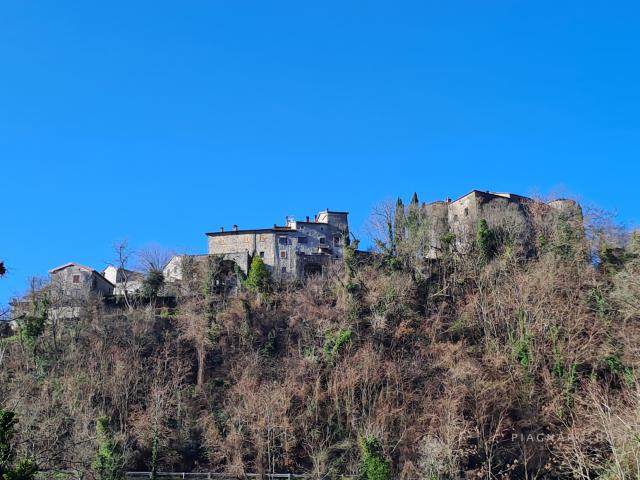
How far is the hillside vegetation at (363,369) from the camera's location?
36.6 metres

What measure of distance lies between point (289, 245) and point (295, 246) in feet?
1.94

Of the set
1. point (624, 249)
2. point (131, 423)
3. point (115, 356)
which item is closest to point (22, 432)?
point (131, 423)

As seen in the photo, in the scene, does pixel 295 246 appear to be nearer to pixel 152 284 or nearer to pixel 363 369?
pixel 152 284

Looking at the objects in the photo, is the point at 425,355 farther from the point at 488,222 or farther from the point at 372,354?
the point at 488,222

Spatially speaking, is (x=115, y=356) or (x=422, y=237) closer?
(x=115, y=356)

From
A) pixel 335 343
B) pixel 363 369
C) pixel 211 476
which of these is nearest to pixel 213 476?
pixel 211 476

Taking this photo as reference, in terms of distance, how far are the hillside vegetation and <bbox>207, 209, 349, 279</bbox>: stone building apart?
16.0 feet

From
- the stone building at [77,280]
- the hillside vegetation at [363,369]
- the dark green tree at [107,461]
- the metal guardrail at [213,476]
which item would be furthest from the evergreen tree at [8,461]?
the stone building at [77,280]

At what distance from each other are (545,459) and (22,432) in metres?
26.8

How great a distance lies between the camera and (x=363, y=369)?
42094 mm

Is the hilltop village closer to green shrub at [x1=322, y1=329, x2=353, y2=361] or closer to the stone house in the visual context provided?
the stone house

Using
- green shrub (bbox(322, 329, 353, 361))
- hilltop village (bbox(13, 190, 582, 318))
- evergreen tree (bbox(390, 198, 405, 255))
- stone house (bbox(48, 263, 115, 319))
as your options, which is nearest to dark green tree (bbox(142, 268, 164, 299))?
hilltop village (bbox(13, 190, 582, 318))

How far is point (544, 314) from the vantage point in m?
45.4

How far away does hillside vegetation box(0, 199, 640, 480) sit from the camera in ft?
120
